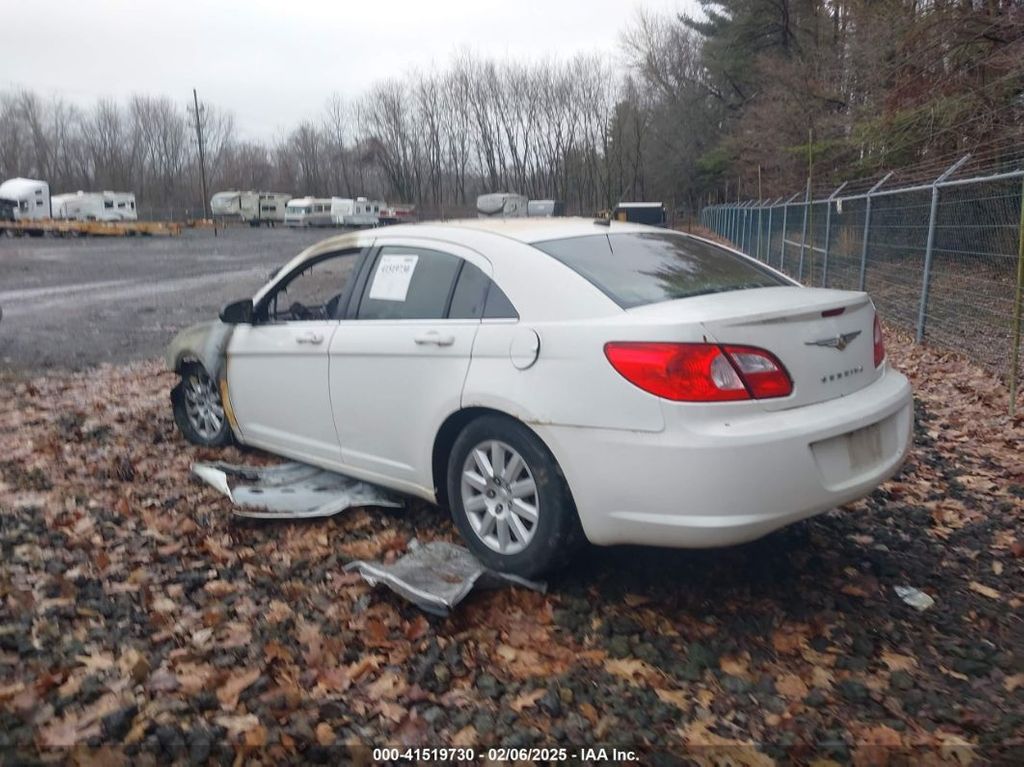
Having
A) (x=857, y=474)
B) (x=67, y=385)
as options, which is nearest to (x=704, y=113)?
(x=67, y=385)

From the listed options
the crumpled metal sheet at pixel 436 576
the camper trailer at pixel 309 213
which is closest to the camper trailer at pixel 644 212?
the camper trailer at pixel 309 213

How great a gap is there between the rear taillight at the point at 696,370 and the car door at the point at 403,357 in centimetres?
83

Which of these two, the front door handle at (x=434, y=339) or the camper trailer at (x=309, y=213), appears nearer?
the front door handle at (x=434, y=339)

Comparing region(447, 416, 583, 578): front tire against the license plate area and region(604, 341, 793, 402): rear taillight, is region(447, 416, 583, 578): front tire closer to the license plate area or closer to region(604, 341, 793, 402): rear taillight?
region(604, 341, 793, 402): rear taillight

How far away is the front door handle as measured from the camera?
3894mm

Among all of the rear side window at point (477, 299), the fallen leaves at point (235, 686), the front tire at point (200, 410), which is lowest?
the fallen leaves at point (235, 686)

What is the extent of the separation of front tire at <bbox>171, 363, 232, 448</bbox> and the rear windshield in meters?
2.72

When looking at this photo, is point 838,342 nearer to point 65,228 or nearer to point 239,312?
point 239,312

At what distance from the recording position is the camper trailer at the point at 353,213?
6009cm

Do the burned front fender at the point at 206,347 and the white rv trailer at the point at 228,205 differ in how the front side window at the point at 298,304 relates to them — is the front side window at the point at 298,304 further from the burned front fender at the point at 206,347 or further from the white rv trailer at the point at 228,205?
the white rv trailer at the point at 228,205

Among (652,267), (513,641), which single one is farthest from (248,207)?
(513,641)

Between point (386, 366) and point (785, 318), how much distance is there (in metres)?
1.84

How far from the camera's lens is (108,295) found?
60.4ft

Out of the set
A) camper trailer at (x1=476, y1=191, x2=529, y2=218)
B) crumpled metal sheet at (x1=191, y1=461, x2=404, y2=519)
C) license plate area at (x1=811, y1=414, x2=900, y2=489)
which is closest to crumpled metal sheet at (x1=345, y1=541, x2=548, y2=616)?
crumpled metal sheet at (x1=191, y1=461, x2=404, y2=519)
